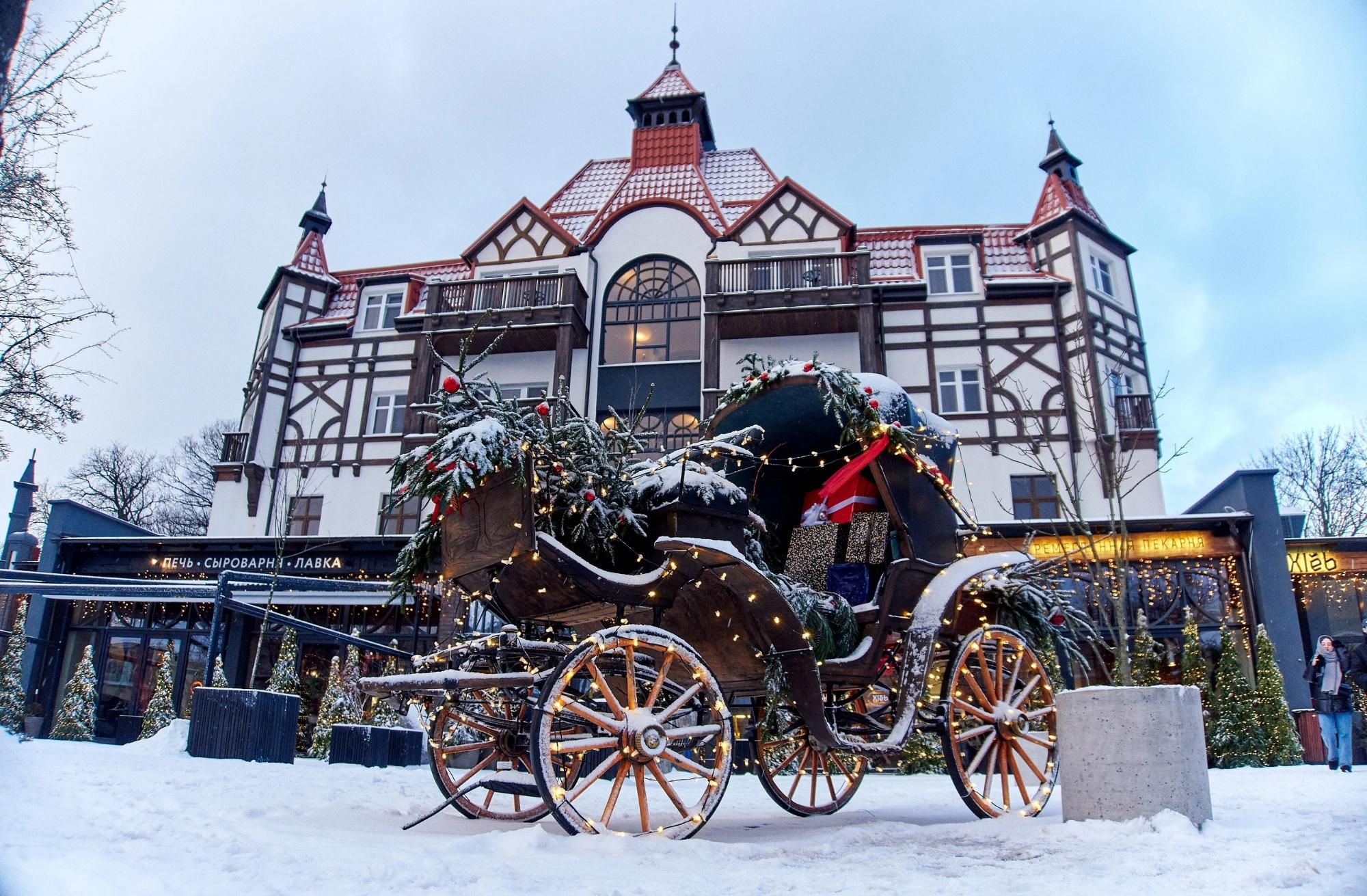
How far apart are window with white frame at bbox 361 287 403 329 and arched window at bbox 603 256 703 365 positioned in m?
6.28

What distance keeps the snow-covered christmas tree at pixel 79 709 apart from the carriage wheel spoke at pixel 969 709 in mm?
15820

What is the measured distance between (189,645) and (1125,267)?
24456mm

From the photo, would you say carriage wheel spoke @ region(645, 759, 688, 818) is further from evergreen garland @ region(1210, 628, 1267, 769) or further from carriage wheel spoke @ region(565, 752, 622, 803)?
evergreen garland @ region(1210, 628, 1267, 769)

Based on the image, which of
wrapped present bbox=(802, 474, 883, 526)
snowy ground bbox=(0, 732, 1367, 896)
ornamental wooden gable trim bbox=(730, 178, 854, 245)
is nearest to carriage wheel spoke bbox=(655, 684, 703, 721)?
snowy ground bbox=(0, 732, 1367, 896)

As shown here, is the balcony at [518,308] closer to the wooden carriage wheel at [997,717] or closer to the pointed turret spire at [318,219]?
the pointed turret spire at [318,219]

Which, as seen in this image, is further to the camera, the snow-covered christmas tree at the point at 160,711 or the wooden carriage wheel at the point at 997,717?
the snow-covered christmas tree at the point at 160,711

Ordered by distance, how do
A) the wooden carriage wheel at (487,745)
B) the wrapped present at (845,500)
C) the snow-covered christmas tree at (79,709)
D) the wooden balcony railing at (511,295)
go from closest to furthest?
1. the wooden carriage wheel at (487,745)
2. the wrapped present at (845,500)
3. the snow-covered christmas tree at (79,709)
4. the wooden balcony railing at (511,295)

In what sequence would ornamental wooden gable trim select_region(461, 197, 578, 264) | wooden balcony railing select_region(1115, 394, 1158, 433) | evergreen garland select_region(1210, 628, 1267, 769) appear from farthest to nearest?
ornamental wooden gable trim select_region(461, 197, 578, 264)
wooden balcony railing select_region(1115, 394, 1158, 433)
evergreen garland select_region(1210, 628, 1267, 769)

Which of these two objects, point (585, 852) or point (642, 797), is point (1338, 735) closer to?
point (642, 797)

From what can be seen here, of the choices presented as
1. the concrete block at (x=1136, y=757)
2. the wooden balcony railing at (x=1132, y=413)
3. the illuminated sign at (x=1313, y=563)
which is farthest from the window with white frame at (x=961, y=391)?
the concrete block at (x=1136, y=757)

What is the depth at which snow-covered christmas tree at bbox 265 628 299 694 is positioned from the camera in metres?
13.9

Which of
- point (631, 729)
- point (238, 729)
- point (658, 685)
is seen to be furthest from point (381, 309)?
point (631, 729)

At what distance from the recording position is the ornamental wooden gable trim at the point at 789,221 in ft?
74.7

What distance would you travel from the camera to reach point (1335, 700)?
1036cm
